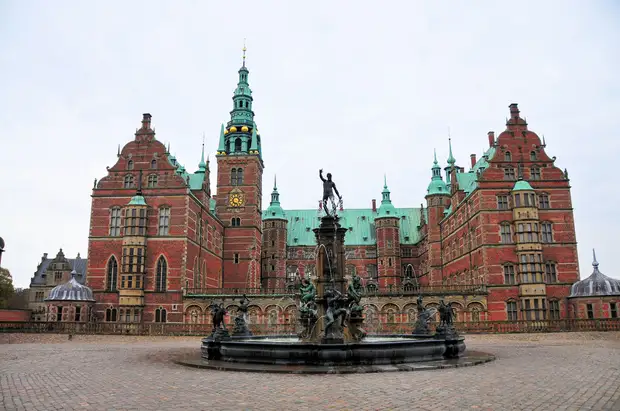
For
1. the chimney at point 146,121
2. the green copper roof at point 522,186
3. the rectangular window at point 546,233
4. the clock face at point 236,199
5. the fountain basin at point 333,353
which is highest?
the chimney at point 146,121

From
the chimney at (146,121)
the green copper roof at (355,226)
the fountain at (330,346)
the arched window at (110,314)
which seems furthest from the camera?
the green copper roof at (355,226)

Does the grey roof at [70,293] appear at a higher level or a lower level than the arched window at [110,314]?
higher

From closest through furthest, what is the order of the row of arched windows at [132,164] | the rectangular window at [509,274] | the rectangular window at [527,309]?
1. the rectangular window at [527,309]
2. the rectangular window at [509,274]
3. the row of arched windows at [132,164]

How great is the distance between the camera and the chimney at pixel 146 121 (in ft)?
161

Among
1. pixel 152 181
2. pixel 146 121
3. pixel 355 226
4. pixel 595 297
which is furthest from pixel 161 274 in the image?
pixel 355 226

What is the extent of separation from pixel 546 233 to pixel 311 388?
4053cm

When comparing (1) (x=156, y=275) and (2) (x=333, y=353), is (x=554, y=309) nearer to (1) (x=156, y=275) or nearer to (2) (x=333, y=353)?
(1) (x=156, y=275)

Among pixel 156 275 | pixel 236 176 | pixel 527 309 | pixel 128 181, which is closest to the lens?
pixel 527 309

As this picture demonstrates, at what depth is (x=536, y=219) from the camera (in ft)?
147

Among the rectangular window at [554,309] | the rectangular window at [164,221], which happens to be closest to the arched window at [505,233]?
the rectangular window at [554,309]

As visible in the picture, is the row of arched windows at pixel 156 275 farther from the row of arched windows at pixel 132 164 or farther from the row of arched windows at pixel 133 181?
the row of arched windows at pixel 132 164

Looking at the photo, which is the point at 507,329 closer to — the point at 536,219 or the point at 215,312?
the point at 536,219

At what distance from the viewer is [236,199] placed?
63.0m

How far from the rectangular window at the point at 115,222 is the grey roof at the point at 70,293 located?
5.74m
